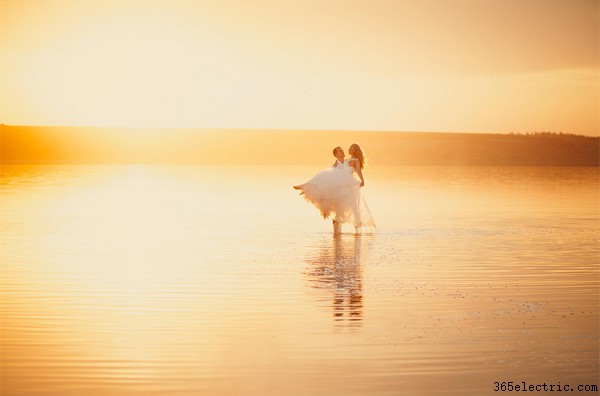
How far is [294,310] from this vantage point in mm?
11344

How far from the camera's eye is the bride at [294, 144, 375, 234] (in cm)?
2184

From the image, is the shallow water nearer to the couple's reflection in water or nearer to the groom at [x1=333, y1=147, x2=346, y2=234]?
the couple's reflection in water

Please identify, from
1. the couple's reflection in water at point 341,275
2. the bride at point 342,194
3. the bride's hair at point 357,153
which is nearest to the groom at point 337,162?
the bride at point 342,194

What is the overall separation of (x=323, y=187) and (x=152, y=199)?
16825 millimetres

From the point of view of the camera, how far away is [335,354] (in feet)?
29.6

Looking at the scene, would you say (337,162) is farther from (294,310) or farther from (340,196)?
(294,310)

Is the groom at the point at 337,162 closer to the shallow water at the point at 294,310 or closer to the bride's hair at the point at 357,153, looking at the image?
the bride's hair at the point at 357,153

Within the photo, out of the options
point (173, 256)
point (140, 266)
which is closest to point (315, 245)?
point (173, 256)

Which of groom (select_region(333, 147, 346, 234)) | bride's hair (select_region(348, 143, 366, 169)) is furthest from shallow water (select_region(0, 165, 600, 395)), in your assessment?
bride's hair (select_region(348, 143, 366, 169))

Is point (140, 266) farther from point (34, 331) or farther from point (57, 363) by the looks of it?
point (57, 363)

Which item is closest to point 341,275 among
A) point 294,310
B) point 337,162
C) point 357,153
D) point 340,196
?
point 294,310

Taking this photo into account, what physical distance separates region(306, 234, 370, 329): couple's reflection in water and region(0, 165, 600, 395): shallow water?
0.11ft

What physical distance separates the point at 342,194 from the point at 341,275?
25.0ft

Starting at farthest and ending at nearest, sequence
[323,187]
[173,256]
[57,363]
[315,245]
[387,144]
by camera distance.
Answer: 1. [387,144]
2. [323,187]
3. [315,245]
4. [173,256]
5. [57,363]
